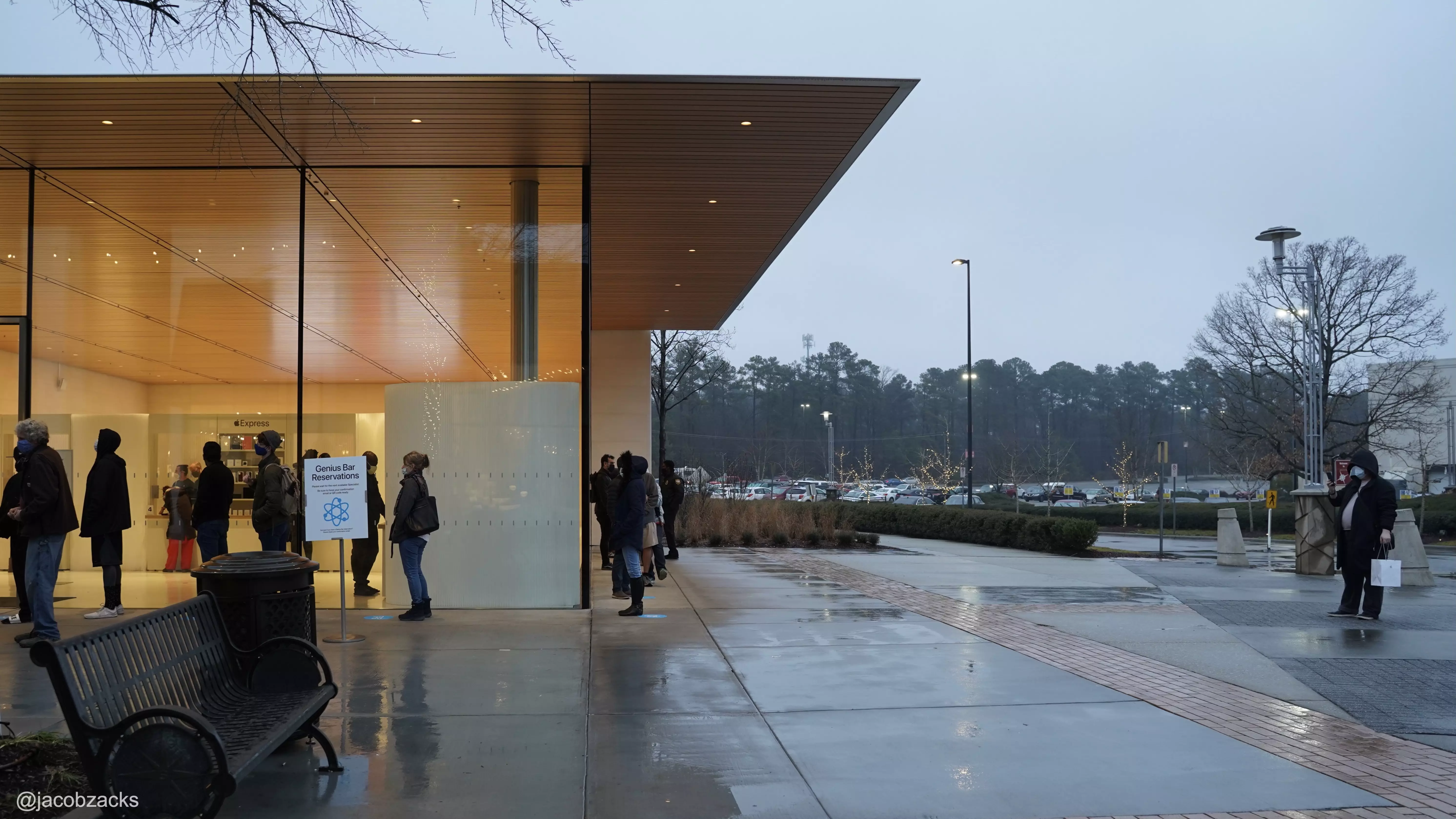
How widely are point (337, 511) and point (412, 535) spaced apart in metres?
1.50

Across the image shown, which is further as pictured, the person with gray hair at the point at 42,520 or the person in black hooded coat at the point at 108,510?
the person in black hooded coat at the point at 108,510

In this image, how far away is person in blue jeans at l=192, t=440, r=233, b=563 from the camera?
11484 mm

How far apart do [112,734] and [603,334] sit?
69.7 feet

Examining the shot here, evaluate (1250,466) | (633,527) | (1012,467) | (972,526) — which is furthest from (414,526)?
(1012,467)

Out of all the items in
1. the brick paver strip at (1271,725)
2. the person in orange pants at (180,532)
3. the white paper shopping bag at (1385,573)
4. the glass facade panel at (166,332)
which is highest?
the glass facade panel at (166,332)

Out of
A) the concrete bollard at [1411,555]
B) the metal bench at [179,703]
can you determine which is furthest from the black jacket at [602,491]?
the concrete bollard at [1411,555]

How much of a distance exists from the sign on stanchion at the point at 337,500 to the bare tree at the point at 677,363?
22.2 m

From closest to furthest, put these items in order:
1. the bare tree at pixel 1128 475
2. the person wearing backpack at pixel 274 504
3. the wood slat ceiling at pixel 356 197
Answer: the wood slat ceiling at pixel 356 197 → the person wearing backpack at pixel 274 504 → the bare tree at pixel 1128 475

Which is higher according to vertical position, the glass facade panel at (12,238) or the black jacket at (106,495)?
the glass facade panel at (12,238)

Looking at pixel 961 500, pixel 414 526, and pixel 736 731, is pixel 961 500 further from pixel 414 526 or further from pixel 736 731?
pixel 736 731

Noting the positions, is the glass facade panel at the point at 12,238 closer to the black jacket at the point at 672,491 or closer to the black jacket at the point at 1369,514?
the black jacket at the point at 672,491

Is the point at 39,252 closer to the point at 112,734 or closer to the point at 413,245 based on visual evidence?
the point at 413,245

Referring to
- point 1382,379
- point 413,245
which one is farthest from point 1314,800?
point 1382,379

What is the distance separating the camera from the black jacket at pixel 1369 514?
11.8 m
